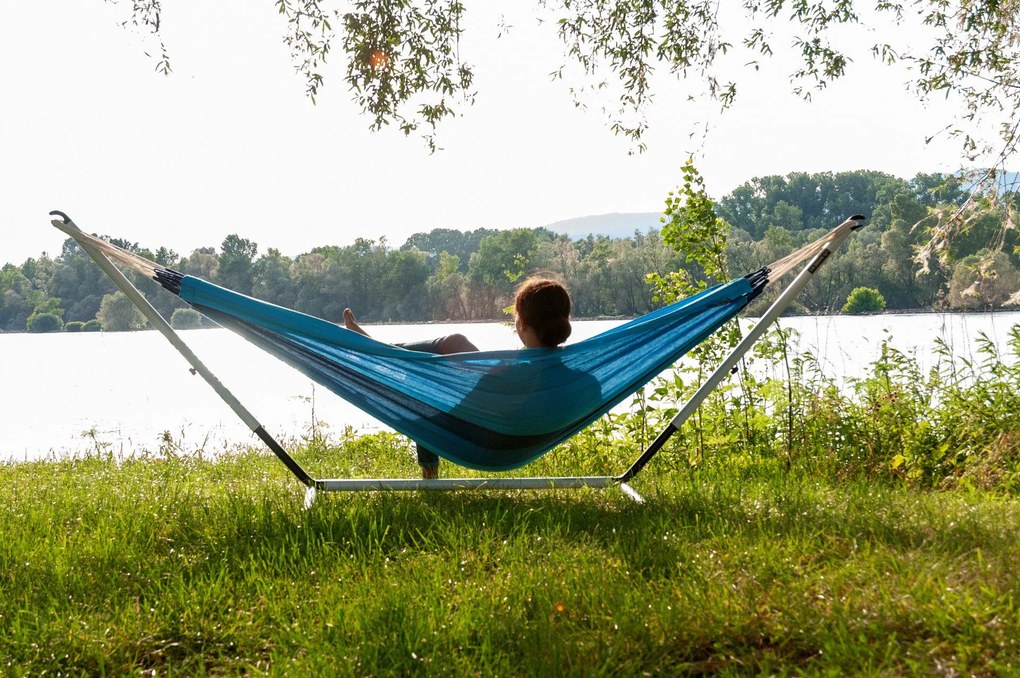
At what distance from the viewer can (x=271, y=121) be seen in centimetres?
1063

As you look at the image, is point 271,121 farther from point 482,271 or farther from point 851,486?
point 482,271

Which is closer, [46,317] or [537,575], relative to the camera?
[537,575]

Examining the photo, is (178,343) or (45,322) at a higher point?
(45,322)

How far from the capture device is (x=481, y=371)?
107 inches

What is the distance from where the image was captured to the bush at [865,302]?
21712 millimetres

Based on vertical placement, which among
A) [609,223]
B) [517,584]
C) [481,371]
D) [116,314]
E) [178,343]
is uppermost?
[609,223]

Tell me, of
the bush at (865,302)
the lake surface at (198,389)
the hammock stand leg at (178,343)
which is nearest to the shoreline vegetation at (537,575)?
the hammock stand leg at (178,343)

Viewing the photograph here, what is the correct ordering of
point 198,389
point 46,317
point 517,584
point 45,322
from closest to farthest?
point 517,584, point 198,389, point 46,317, point 45,322

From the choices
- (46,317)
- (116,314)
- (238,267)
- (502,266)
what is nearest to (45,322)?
(46,317)

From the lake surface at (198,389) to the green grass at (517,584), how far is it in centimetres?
106

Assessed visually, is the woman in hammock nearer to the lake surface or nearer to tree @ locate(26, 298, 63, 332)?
the lake surface

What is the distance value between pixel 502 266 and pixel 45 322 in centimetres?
3560

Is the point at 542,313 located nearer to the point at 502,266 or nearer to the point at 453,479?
the point at 453,479

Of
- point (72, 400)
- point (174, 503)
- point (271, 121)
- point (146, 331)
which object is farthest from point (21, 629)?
point (146, 331)
